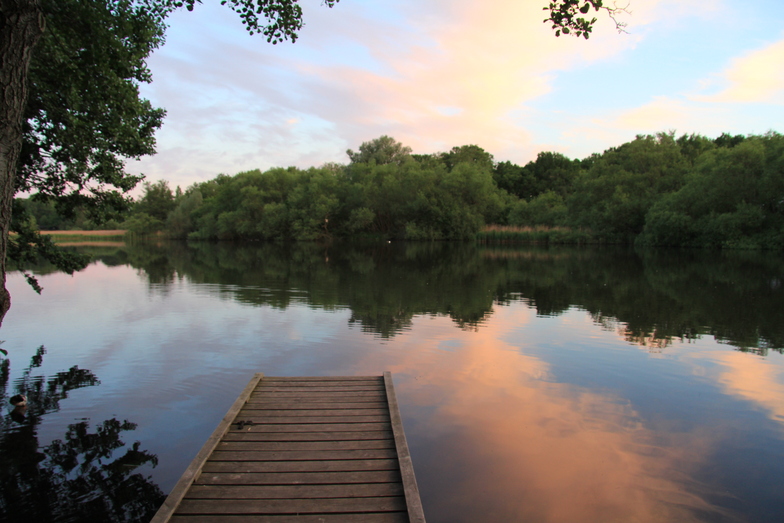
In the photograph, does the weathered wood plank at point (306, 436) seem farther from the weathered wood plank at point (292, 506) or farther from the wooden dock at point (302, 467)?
the weathered wood plank at point (292, 506)

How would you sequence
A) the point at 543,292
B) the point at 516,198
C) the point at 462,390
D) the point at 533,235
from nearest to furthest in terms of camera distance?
the point at 462,390
the point at 543,292
the point at 533,235
the point at 516,198

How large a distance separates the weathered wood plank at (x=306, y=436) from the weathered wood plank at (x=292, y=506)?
3.40 feet

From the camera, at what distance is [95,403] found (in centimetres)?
681

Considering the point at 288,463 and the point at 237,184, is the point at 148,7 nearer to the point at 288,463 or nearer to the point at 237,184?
the point at 288,463

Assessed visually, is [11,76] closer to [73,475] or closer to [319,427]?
[73,475]

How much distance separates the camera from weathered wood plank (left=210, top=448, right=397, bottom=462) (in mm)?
4438

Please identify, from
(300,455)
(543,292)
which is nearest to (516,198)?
(543,292)

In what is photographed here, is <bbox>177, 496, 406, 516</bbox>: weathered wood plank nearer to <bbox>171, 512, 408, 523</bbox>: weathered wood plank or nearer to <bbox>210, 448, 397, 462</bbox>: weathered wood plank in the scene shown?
<bbox>171, 512, 408, 523</bbox>: weathered wood plank

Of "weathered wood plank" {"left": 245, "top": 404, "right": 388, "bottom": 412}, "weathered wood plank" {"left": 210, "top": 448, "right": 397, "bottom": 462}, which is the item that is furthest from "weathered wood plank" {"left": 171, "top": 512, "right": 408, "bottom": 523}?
"weathered wood plank" {"left": 245, "top": 404, "right": 388, "bottom": 412}

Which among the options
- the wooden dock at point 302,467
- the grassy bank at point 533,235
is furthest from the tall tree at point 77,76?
the grassy bank at point 533,235

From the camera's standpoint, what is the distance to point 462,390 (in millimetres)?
7492

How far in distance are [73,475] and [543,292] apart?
15611 millimetres

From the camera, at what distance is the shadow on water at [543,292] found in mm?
12141

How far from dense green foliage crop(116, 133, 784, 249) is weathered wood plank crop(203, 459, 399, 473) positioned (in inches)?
1888
